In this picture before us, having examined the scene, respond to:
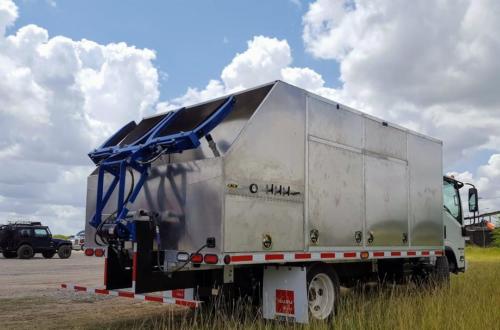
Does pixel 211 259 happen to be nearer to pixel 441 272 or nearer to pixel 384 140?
pixel 384 140

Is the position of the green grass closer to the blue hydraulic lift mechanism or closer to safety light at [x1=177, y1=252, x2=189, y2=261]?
safety light at [x1=177, y1=252, x2=189, y2=261]

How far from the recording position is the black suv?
25219 millimetres

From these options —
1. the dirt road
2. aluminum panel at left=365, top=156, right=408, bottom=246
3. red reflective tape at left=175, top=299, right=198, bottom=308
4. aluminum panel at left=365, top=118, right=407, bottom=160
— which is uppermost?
aluminum panel at left=365, top=118, right=407, bottom=160

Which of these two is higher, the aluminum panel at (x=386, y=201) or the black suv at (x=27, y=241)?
the aluminum panel at (x=386, y=201)

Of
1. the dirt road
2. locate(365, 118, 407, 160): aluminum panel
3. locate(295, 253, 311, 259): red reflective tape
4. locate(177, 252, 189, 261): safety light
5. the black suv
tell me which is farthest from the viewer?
the black suv

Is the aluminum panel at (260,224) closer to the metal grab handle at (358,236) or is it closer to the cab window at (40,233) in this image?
the metal grab handle at (358,236)

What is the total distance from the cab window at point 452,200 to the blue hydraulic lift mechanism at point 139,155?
274 inches

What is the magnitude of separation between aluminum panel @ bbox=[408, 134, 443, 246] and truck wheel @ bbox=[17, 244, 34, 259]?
20.6m

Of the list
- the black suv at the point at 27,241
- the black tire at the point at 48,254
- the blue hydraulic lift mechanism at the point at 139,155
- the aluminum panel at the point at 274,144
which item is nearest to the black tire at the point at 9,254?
the black suv at the point at 27,241

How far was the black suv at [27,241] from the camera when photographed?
25.2 m

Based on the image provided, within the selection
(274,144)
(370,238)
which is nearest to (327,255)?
(370,238)

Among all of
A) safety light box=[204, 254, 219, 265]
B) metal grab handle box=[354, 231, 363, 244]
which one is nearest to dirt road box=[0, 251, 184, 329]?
safety light box=[204, 254, 219, 265]

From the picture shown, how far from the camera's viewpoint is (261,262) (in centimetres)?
651

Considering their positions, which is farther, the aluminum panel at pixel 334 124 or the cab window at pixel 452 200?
the cab window at pixel 452 200
